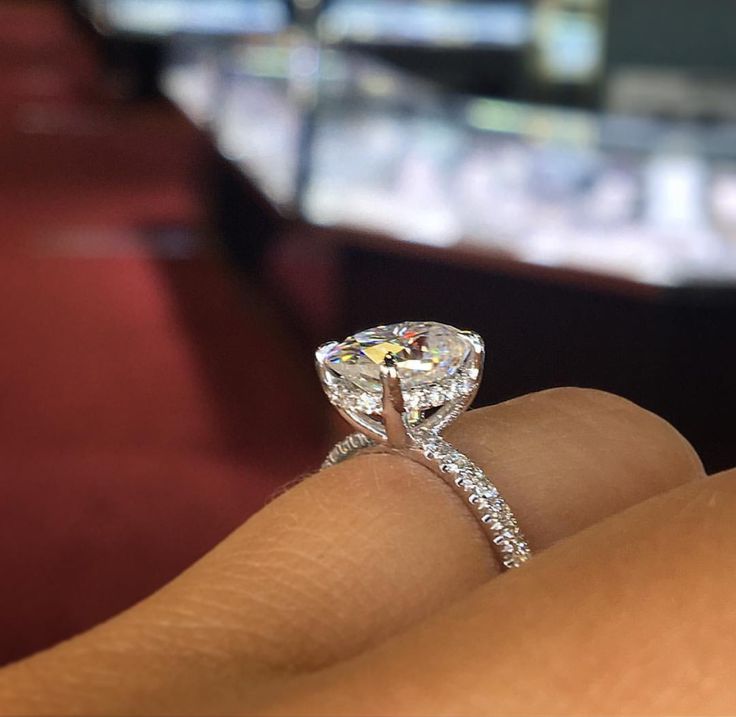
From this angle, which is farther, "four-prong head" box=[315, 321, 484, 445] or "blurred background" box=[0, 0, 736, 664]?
"blurred background" box=[0, 0, 736, 664]

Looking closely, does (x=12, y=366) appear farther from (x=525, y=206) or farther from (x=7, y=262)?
(x=525, y=206)

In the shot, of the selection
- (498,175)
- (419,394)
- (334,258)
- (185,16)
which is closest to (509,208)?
(498,175)

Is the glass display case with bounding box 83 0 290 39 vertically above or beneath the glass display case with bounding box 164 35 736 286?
above

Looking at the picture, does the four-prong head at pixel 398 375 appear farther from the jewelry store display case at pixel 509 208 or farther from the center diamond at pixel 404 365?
the jewelry store display case at pixel 509 208

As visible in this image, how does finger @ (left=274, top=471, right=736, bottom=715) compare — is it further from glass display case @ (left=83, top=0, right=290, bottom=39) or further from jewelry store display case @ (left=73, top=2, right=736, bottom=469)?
glass display case @ (left=83, top=0, right=290, bottom=39)

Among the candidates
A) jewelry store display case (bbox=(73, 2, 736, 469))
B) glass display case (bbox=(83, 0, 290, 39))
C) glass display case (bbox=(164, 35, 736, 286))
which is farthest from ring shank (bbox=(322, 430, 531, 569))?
glass display case (bbox=(83, 0, 290, 39))

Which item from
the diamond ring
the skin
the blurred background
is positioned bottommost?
the blurred background
